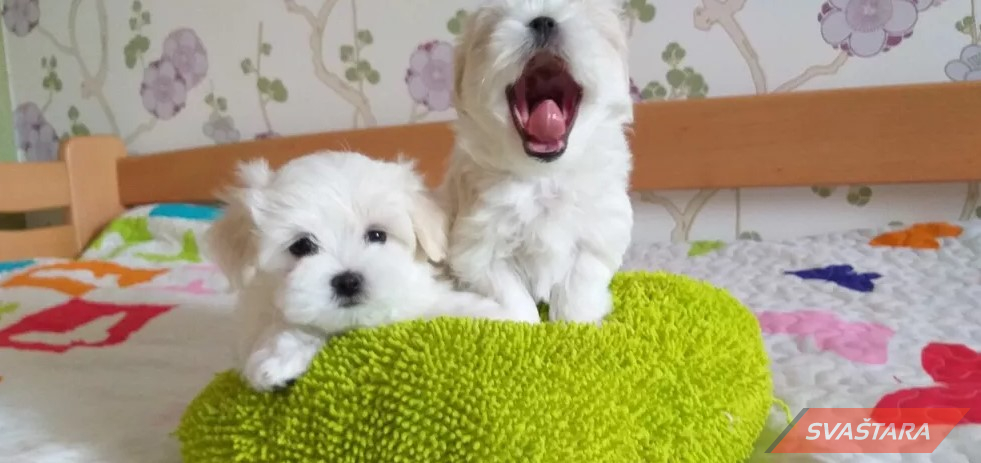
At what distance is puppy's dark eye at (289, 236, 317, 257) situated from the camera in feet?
2.61

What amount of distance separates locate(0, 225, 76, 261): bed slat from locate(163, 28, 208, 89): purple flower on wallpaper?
0.60 meters

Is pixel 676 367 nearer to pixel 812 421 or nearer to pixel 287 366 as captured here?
pixel 812 421

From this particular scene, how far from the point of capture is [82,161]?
7.73 feet

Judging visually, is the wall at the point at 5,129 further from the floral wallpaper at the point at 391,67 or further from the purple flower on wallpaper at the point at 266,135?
the purple flower on wallpaper at the point at 266,135

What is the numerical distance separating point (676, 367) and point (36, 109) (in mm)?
2711

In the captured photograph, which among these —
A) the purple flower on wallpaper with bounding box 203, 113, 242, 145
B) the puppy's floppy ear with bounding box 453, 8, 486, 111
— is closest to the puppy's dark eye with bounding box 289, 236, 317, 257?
the puppy's floppy ear with bounding box 453, 8, 486, 111

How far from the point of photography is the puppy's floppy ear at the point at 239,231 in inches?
32.4

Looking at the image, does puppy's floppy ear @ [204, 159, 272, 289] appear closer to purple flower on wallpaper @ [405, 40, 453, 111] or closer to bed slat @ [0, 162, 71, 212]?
purple flower on wallpaper @ [405, 40, 453, 111]

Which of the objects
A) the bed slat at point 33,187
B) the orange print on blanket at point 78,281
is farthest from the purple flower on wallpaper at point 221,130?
the orange print on blanket at point 78,281

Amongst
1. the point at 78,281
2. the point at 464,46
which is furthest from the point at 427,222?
the point at 78,281

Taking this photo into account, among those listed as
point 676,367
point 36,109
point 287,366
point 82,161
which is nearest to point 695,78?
point 676,367

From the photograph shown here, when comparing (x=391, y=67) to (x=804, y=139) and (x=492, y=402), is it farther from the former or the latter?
(x=492, y=402)

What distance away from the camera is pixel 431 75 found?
208 cm

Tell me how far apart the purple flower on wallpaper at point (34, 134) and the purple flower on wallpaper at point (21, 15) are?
26cm
